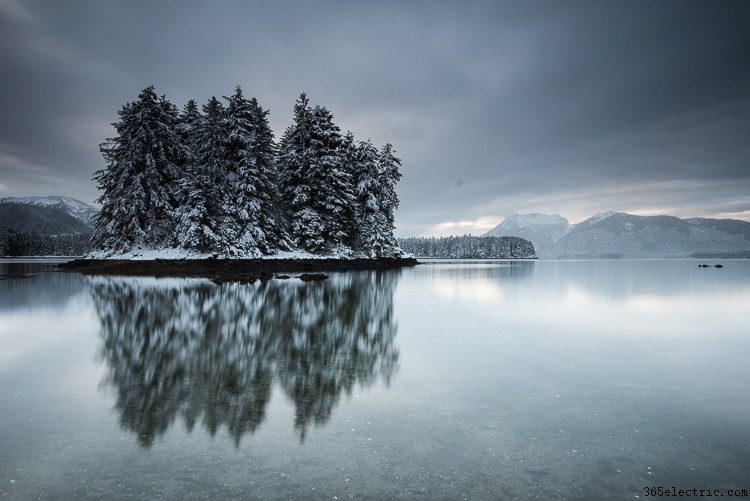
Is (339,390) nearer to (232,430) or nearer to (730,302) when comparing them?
(232,430)

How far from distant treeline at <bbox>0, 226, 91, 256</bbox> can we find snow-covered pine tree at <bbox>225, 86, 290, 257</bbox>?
330 feet

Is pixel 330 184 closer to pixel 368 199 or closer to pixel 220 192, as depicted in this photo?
pixel 368 199

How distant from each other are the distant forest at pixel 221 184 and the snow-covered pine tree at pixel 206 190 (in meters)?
0.11

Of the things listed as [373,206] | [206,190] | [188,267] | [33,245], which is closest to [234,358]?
[188,267]

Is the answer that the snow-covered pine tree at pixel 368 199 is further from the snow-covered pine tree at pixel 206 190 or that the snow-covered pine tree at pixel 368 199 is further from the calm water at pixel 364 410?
the calm water at pixel 364 410

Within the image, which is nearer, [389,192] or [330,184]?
[330,184]

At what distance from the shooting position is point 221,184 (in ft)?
148

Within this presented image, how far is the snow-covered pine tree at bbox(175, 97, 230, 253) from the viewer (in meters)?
40.3

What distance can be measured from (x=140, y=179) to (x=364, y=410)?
4650 cm

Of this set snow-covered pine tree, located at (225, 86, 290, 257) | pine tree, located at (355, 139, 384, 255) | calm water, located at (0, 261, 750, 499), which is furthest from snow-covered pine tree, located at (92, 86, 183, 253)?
calm water, located at (0, 261, 750, 499)

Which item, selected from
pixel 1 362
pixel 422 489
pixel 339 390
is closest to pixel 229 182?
pixel 1 362

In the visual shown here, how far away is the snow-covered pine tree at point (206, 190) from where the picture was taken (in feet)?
132

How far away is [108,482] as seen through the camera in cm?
381

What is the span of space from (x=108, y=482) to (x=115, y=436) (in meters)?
1.17
